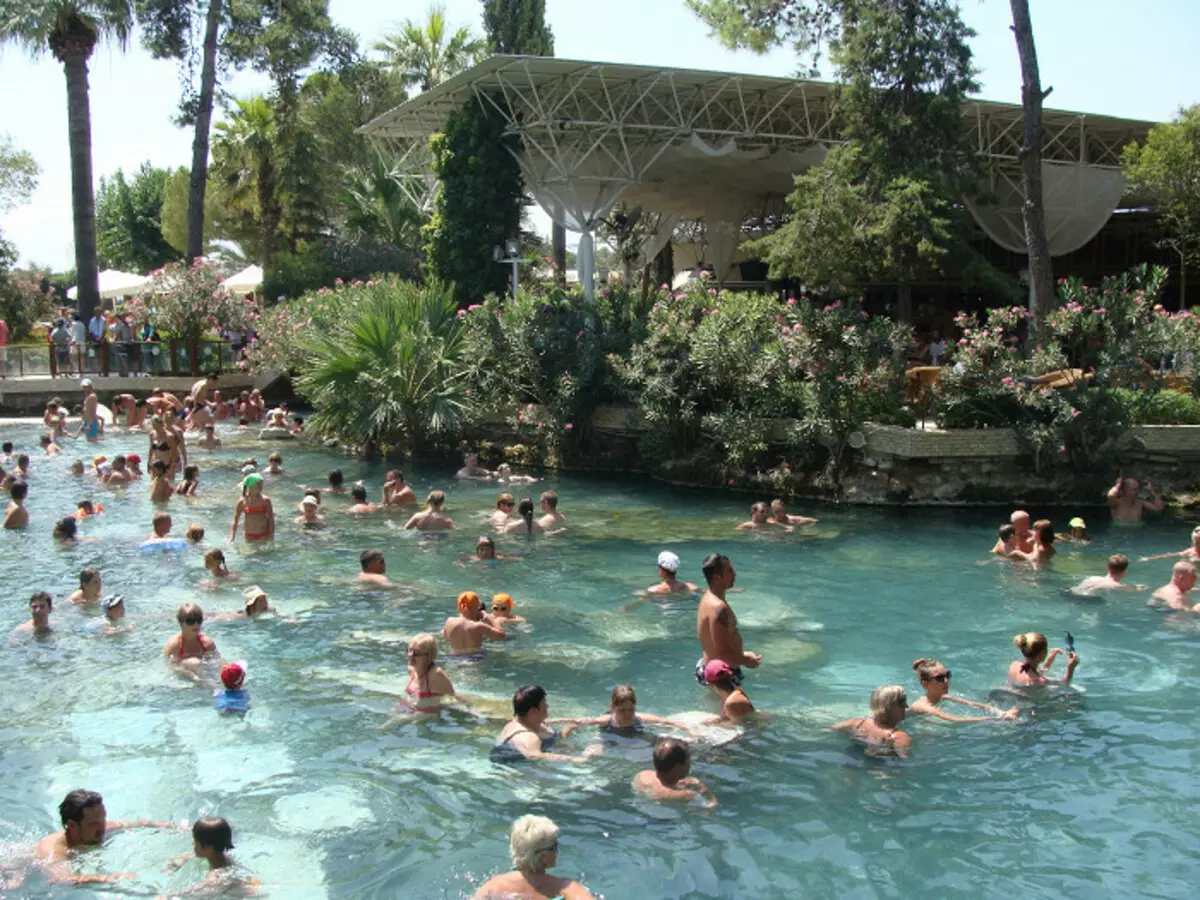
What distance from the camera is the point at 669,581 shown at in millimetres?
12531

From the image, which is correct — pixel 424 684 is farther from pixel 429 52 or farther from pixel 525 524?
pixel 429 52

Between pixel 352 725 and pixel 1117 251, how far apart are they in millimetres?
32053

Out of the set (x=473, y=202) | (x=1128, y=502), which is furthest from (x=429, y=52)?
(x=1128, y=502)

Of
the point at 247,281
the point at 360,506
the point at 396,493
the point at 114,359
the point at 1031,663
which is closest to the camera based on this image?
the point at 1031,663

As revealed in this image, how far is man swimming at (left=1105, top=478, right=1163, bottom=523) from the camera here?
17062 mm

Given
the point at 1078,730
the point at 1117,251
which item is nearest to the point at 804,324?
the point at 1078,730

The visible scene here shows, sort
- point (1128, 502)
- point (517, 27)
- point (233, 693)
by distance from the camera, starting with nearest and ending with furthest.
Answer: point (233, 693) → point (1128, 502) → point (517, 27)

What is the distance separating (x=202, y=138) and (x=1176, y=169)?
29.9 m

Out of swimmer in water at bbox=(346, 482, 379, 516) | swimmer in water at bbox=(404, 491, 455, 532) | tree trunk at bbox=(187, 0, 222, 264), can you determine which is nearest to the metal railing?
tree trunk at bbox=(187, 0, 222, 264)

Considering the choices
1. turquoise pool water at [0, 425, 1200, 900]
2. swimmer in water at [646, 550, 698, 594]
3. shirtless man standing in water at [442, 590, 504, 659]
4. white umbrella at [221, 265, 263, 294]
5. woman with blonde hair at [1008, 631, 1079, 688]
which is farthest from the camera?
white umbrella at [221, 265, 263, 294]

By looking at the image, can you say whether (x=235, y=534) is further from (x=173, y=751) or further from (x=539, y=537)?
(x=173, y=751)

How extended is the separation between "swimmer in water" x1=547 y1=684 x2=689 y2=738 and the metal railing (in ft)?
87.3

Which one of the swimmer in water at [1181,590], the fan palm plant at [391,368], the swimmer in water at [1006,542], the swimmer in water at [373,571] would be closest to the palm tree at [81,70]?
the fan palm plant at [391,368]

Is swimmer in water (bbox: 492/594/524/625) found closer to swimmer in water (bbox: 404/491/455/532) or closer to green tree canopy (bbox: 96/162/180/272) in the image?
swimmer in water (bbox: 404/491/455/532)
